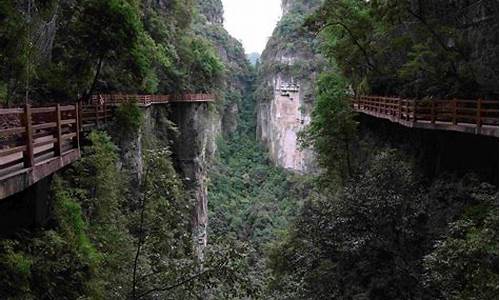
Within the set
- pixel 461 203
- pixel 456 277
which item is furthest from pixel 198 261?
pixel 461 203

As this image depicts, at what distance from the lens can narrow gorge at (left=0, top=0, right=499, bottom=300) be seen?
8.62m

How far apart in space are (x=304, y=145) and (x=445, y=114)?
12.2m

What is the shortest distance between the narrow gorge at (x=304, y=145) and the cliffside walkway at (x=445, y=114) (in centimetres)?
8

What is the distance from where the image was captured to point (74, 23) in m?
16.6

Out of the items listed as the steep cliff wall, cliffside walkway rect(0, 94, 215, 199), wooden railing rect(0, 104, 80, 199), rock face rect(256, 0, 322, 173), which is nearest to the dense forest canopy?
cliffside walkway rect(0, 94, 215, 199)

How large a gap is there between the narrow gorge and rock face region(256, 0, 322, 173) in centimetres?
3961

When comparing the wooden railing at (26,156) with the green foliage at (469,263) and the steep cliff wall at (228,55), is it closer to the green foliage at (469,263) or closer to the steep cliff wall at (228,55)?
the green foliage at (469,263)

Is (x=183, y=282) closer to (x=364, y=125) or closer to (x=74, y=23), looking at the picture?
(x=74, y=23)

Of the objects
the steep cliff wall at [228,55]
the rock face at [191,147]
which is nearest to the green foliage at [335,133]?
the rock face at [191,147]

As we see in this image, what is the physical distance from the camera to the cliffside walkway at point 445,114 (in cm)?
1185

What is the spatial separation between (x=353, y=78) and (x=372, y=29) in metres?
5.90

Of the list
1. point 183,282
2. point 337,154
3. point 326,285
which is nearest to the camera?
point 183,282

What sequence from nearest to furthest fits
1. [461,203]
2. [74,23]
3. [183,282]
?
[183,282], [461,203], [74,23]

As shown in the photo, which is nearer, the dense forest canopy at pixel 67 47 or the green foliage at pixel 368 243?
the dense forest canopy at pixel 67 47
